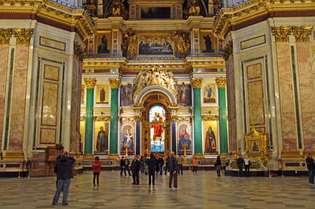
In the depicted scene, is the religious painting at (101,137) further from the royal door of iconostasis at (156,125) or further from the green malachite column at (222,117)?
the green malachite column at (222,117)

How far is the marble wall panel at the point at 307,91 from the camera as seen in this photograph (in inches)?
599


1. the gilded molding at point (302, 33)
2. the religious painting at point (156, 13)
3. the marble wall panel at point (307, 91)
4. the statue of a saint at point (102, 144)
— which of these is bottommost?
the statue of a saint at point (102, 144)

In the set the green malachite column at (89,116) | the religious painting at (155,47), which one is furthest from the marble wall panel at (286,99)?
the green malachite column at (89,116)

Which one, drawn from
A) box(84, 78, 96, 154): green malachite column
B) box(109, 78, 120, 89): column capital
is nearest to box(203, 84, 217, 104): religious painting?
box(109, 78, 120, 89): column capital

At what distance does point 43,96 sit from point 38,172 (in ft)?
11.5

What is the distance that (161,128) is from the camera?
1222 inches

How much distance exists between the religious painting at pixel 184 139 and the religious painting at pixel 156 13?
10.00 m

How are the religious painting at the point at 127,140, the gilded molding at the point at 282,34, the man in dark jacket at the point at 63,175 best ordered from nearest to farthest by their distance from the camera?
the man in dark jacket at the point at 63,175 → the gilded molding at the point at 282,34 → the religious painting at the point at 127,140

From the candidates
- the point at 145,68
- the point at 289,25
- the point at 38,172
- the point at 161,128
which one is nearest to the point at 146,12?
the point at 145,68

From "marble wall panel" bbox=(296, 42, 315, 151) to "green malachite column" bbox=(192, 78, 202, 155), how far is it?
13509mm

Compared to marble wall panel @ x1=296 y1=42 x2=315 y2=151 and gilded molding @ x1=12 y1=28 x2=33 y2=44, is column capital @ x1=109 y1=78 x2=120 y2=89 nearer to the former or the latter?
gilded molding @ x1=12 y1=28 x2=33 y2=44

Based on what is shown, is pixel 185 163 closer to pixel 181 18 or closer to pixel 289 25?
pixel 181 18

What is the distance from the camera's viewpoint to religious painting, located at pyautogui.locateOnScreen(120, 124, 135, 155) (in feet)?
94.0

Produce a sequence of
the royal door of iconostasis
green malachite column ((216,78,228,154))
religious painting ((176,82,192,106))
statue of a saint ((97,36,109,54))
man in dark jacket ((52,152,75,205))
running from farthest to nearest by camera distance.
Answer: the royal door of iconostasis → statue of a saint ((97,36,109,54)) → religious painting ((176,82,192,106)) → green malachite column ((216,78,228,154)) → man in dark jacket ((52,152,75,205))
